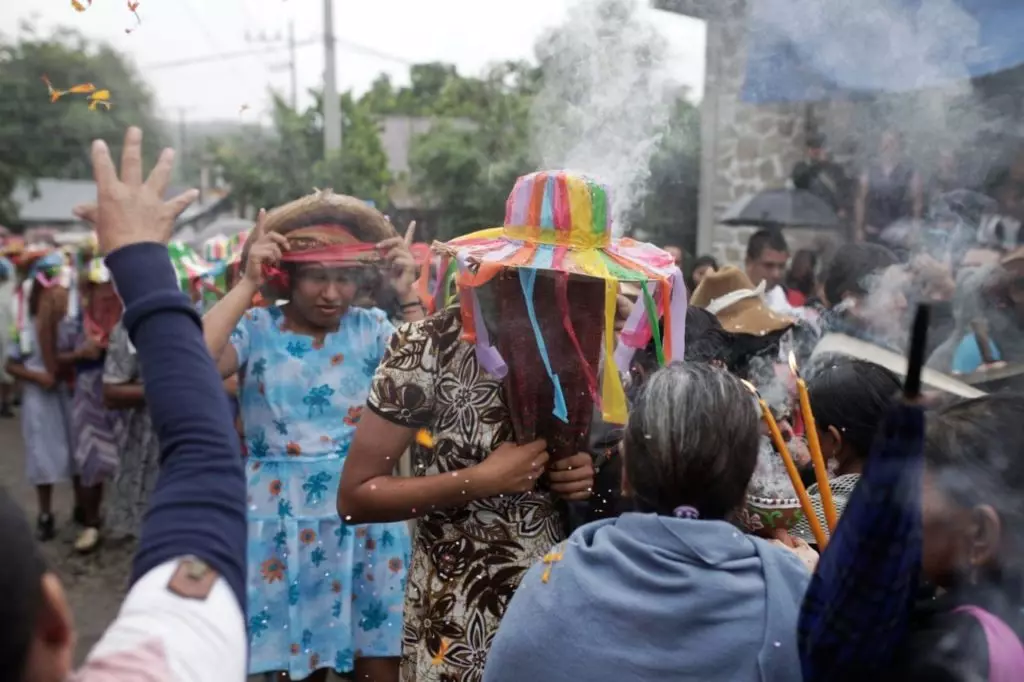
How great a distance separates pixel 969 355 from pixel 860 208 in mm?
2082

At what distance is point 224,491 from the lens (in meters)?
1.16

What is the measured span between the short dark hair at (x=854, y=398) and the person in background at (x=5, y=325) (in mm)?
9837

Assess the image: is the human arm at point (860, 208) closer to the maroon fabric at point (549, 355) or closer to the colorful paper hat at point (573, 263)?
the colorful paper hat at point (573, 263)

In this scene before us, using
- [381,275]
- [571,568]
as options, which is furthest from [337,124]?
[571,568]

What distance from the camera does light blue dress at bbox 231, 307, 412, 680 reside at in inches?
122

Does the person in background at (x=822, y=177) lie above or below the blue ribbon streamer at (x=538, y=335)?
above

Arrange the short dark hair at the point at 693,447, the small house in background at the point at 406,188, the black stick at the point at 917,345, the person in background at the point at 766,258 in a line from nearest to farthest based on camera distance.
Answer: the black stick at the point at 917,345 → the short dark hair at the point at 693,447 → the person in background at the point at 766,258 → the small house in background at the point at 406,188

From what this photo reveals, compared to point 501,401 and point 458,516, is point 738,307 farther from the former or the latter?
point 458,516

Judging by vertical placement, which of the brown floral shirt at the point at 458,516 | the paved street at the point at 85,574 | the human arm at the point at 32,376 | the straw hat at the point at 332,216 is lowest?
the paved street at the point at 85,574

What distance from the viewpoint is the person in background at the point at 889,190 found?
330 centimetres

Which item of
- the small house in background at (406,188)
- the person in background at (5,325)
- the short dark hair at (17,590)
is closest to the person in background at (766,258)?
the small house in background at (406,188)

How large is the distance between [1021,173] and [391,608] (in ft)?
7.84

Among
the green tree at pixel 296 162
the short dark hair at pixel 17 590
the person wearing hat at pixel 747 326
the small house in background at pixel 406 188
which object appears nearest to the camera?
the short dark hair at pixel 17 590

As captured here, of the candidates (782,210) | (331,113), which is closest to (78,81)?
(782,210)
